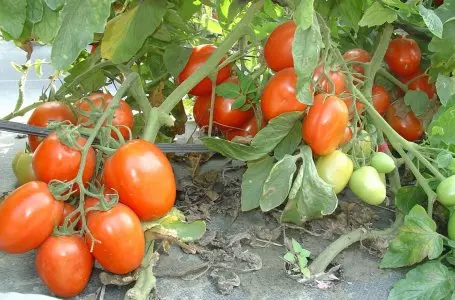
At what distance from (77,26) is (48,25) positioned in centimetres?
9

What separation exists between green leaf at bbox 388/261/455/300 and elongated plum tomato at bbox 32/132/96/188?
19.1 inches

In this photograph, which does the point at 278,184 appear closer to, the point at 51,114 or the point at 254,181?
the point at 254,181

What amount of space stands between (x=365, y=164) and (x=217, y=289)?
33 centimetres

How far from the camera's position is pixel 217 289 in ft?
2.95

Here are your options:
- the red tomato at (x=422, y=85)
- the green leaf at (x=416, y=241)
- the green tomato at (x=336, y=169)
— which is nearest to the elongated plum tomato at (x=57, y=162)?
the green tomato at (x=336, y=169)

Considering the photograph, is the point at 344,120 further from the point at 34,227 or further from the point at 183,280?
the point at 34,227

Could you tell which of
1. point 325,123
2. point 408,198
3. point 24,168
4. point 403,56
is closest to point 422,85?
point 403,56

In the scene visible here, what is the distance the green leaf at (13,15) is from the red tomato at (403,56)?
77 centimetres

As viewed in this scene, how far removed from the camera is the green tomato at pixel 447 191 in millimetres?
942

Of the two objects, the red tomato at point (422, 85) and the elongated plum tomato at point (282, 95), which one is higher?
the elongated plum tomato at point (282, 95)

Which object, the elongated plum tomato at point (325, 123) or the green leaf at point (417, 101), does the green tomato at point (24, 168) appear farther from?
the green leaf at point (417, 101)

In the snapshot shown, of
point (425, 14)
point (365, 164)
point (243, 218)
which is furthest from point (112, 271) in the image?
point (425, 14)

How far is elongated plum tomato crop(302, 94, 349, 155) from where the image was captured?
95 cm

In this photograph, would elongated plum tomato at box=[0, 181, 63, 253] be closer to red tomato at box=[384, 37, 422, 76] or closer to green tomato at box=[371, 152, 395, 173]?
green tomato at box=[371, 152, 395, 173]
